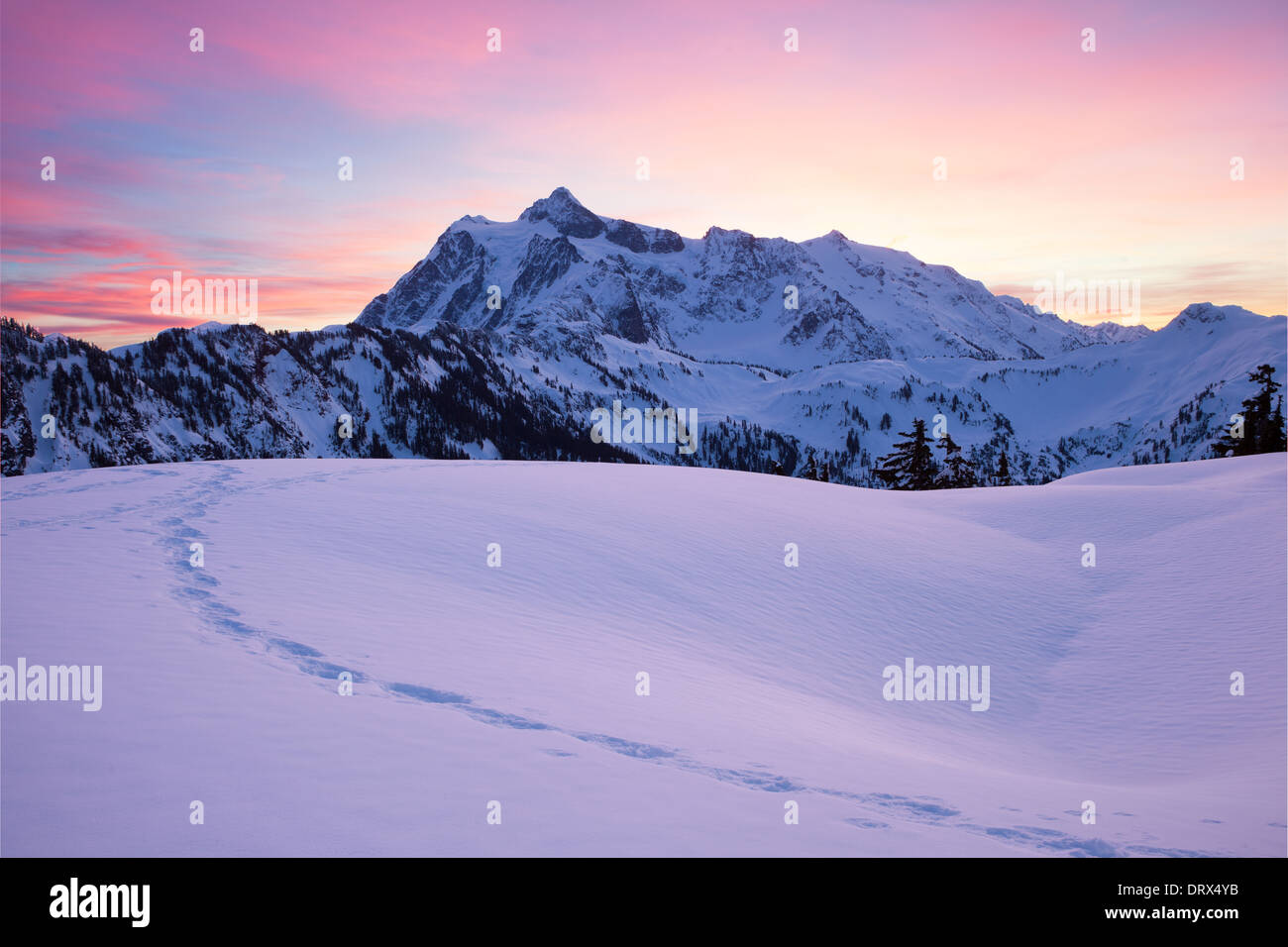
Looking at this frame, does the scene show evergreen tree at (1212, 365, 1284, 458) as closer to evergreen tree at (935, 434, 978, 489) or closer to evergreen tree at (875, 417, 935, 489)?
evergreen tree at (935, 434, 978, 489)

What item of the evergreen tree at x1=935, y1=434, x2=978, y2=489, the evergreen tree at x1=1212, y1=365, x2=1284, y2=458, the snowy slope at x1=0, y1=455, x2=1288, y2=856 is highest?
the evergreen tree at x1=1212, y1=365, x2=1284, y2=458

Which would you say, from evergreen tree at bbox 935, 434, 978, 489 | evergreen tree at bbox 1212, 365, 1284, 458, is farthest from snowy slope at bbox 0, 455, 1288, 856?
evergreen tree at bbox 1212, 365, 1284, 458

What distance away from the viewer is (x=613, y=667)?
36.6 ft

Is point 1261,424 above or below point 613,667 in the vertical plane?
above

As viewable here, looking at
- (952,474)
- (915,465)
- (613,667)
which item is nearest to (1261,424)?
(952,474)

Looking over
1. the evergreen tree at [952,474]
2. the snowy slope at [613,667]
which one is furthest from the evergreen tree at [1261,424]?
the snowy slope at [613,667]

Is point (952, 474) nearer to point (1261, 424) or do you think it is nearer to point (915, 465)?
point (915, 465)

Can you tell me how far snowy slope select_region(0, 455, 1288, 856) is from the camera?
20.7 ft

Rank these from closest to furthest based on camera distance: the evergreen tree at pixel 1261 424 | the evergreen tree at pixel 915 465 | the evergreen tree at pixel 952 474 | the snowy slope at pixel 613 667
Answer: the snowy slope at pixel 613 667 → the evergreen tree at pixel 952 474 → the evergreen tree at pixel 915 465 → the evergreen tree at pixel 1261 424

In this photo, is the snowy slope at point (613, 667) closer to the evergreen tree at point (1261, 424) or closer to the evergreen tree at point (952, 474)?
the evergreen tree at point (952, 474)

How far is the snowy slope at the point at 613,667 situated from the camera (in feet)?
20.7
